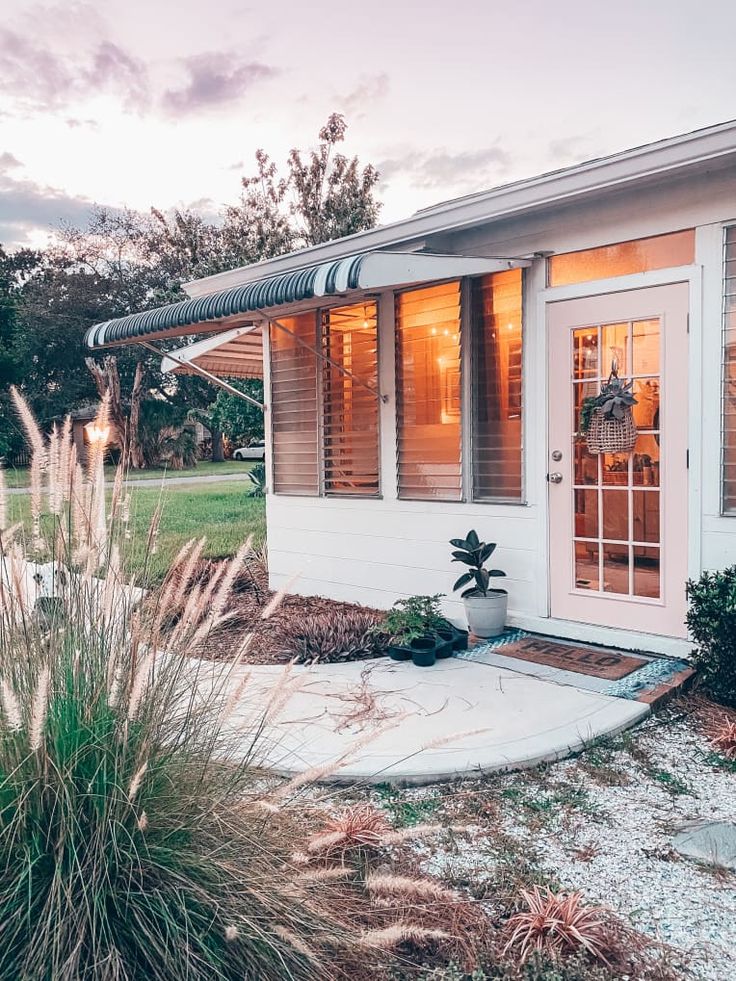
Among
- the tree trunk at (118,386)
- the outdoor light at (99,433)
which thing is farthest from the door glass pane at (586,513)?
the tree trunk at (118,386)

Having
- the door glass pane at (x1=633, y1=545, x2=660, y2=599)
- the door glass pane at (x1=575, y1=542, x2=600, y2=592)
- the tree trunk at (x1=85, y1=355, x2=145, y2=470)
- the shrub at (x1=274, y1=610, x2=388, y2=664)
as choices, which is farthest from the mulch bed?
the tree trunk at (x1=85, y1=355, x2=145, y2=470)

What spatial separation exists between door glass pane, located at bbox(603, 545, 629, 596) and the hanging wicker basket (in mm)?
597

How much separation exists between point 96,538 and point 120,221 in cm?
2811

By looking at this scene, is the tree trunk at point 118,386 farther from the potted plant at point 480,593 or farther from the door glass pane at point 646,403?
the door glass pane at point 646,403

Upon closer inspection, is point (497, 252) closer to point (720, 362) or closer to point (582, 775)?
point (720, 362)

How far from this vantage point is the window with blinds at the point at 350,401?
5.80 meters

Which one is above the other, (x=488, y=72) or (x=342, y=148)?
(x=342, y=148)

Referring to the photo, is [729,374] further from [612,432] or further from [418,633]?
[418,633]

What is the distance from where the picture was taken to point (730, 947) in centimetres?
194

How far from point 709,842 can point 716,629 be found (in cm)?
129

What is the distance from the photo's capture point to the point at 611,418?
4.30 metres

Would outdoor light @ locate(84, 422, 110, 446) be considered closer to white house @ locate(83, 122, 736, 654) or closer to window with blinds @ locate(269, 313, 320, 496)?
white house @ locate(83, 122, 736, 654)

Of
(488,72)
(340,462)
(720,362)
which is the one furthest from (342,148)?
(720,362)

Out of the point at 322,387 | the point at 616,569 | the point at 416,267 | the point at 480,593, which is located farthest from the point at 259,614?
the point at 416,267
